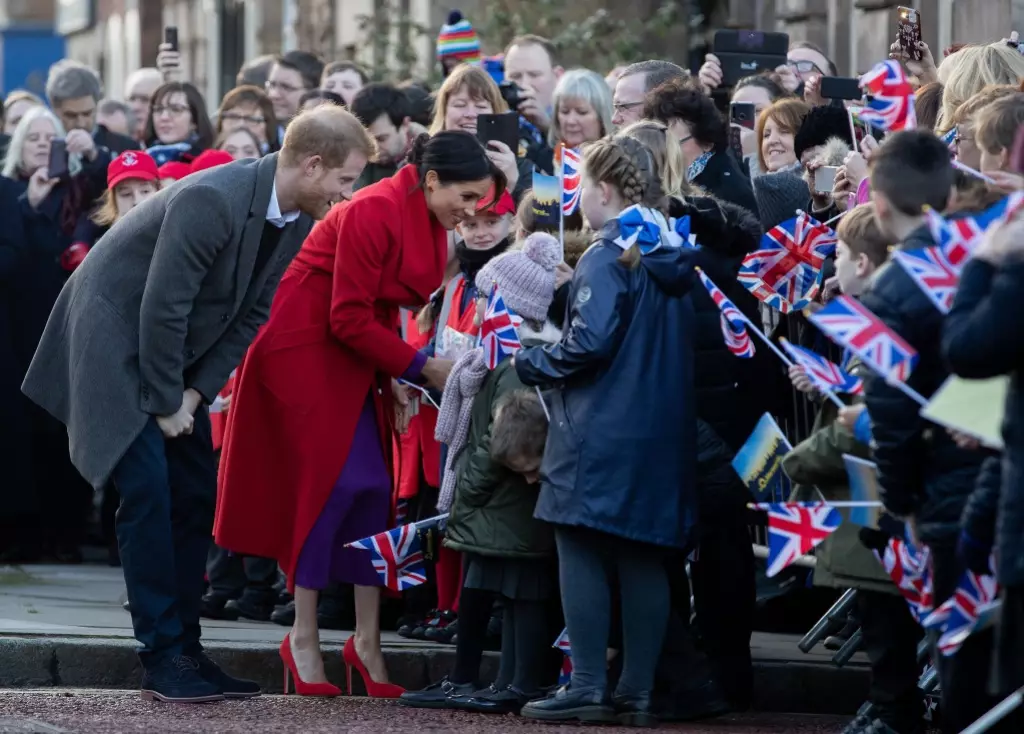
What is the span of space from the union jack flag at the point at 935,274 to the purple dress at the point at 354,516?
2686 millimetres

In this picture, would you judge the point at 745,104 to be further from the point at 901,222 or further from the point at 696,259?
the point at 901,222

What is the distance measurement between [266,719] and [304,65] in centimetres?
590

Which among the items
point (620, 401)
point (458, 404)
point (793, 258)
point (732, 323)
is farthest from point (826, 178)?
point (458, 404)

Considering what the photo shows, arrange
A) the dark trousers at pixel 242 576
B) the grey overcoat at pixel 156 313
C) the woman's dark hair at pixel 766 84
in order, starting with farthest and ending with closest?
the woman's dark hair at pixel 766 84, the dark trousers at pixel 242 576, the grey overcoat at pixel 156 313

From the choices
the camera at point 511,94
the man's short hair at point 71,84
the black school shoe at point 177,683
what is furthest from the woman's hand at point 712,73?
the man's short hair at point 71,84

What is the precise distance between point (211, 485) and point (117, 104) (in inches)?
234

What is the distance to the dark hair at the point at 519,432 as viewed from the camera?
7273 millimetres

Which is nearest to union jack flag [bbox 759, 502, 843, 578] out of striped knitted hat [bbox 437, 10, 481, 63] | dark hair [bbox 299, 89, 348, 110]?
dark hair [bbox 299, 89, 348, 110]

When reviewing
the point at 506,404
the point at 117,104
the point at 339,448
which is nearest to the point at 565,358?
the point at 506,404

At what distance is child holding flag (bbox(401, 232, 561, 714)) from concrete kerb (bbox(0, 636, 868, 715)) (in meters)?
0.54

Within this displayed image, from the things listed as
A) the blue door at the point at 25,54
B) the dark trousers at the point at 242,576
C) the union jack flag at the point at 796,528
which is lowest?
the blue door at the point at 25,54

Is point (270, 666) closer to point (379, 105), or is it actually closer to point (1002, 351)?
point (379, 105)

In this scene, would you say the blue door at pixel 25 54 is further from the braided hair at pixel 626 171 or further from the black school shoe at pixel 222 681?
the braided hair at pixel 626 171

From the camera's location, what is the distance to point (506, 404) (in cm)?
738
